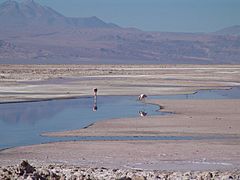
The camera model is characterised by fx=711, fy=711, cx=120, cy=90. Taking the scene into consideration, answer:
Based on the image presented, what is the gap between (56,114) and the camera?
29.0m

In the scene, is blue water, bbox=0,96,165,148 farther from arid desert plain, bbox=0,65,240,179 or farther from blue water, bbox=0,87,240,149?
arid desert plain, bbox=0,65,240,179

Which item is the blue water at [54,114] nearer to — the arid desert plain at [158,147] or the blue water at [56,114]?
the blue water at [56,114]

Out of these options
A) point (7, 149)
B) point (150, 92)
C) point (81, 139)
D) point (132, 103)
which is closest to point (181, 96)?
point (150, 92)

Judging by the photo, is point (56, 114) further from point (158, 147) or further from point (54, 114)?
point (158, 147)

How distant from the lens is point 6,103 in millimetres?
33688

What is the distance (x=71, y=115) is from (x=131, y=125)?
537 cm

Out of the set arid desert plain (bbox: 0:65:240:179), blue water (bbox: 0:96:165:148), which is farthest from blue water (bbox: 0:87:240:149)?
arid desert plain (bbox: 0:65:240:179)

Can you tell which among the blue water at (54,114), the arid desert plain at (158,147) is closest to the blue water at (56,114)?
the blue water at (54,114)

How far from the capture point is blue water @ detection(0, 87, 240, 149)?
21180 millimetres

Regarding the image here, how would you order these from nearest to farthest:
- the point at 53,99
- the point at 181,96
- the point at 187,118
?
the point at 187,118 → the point at 53,99 → the point at 181,96

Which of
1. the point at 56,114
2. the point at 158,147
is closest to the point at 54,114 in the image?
the point at 56,114

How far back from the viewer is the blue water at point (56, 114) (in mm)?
21180

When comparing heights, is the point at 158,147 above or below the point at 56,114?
below

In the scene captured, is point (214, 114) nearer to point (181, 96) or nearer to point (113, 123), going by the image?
point (113, 123)
